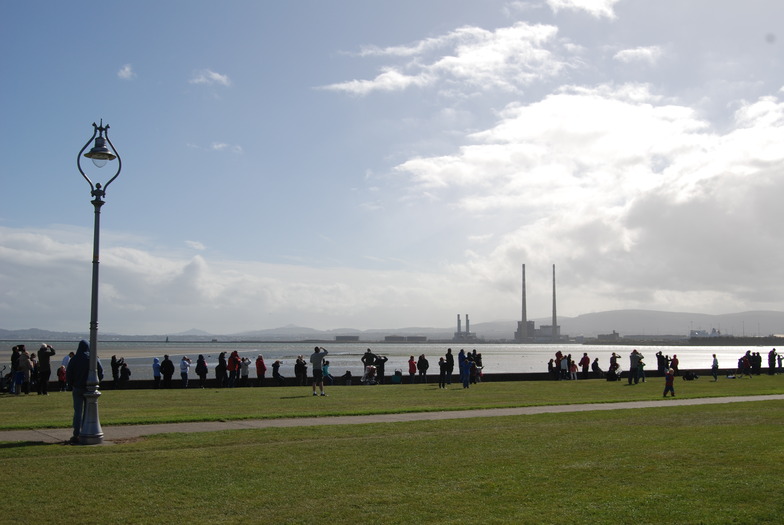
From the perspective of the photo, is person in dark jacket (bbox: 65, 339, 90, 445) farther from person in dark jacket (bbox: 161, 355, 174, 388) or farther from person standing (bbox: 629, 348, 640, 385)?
person standing (bbox: 629, 348, 640, 385)

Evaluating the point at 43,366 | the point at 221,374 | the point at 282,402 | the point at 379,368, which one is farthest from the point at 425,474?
the point at 379,368

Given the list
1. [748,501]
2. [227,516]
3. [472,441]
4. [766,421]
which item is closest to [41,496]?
[227,516]

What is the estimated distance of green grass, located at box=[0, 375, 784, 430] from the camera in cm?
1689

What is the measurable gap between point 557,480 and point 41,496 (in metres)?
5.99

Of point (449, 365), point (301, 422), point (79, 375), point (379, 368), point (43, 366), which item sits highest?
point (79, 375)

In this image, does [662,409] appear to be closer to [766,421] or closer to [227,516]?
[766,421]

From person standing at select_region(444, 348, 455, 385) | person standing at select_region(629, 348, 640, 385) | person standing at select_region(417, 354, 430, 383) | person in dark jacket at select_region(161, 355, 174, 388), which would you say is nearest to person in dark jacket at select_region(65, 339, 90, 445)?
person in dark jacket at select_region(161, 355, 174, 388)

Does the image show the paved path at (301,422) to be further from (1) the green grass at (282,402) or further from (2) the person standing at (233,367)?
(2) the person standing at (233,367)

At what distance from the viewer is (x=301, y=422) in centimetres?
1575

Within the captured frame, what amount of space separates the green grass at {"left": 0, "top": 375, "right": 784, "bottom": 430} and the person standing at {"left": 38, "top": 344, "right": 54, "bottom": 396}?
0.43 metres

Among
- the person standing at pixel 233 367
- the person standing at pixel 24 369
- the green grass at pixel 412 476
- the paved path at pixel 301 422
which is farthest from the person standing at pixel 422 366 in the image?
the green grass at pixel 412 476

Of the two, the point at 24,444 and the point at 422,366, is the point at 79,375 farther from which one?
the point at 422,366

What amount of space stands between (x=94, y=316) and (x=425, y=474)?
23.5 ft

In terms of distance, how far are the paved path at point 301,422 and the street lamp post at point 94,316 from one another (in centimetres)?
38
